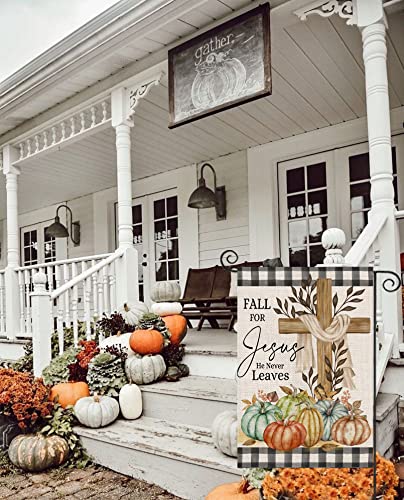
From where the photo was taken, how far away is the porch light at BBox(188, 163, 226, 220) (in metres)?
5.71

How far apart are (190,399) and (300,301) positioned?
1.81 metres

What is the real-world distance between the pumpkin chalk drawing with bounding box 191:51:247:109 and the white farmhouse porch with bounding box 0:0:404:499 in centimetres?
33

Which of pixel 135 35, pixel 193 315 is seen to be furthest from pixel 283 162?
pixel 135 35

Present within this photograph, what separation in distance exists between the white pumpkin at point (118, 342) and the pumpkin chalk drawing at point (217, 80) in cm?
183

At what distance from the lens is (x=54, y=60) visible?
446 centimetres

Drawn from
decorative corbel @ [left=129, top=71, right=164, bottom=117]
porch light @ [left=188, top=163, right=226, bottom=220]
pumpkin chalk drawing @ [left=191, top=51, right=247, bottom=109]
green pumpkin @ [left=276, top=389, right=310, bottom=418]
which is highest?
decorative corbel @ [left=129, top=71, right=164, bottom=117]

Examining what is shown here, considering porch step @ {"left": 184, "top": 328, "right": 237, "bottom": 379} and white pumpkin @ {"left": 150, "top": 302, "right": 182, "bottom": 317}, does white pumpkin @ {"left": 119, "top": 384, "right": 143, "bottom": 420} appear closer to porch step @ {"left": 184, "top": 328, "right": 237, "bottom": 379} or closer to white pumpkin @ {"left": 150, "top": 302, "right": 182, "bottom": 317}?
porch step @ {"left": 184, "top": 328, "right": 237, "bottom": 379}

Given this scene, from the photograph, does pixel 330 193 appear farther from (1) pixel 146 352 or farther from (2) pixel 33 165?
(2) pixel 33 165

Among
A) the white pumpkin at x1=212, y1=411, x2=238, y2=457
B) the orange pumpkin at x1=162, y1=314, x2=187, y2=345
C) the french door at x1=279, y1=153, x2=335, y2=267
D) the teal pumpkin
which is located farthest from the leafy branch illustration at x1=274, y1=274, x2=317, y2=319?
the french door at x1=279, y1=153, x2=335, y2=267

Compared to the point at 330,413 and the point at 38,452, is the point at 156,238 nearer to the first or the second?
the point at 38,452

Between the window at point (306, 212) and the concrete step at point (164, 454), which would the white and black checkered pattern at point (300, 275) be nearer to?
the concrete step at point (164, 454)

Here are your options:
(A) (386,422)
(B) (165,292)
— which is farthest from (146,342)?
(A) (386,422)

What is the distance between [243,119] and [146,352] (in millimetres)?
2651

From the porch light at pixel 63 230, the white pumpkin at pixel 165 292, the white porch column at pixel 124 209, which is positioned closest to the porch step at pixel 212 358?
the white pumpkin at pixel 165 292
